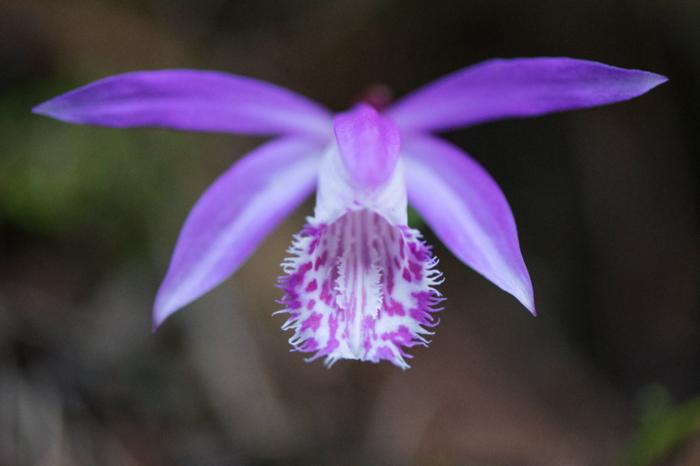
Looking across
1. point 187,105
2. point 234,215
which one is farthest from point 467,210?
point 187,105

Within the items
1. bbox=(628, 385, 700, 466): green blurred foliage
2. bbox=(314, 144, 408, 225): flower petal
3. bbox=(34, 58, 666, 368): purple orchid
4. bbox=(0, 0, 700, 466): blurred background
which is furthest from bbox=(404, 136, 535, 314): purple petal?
bbox=(0, 0, 700, 466): blurred background

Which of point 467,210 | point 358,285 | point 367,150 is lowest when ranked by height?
point 358,285

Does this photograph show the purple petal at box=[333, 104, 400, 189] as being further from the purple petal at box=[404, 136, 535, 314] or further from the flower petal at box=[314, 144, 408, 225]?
the purple petal at box=[404, 136, 535, 314]

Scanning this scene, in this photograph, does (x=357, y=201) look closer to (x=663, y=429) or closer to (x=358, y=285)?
(x=358, y=285)

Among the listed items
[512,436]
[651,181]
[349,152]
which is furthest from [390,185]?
[651,181]

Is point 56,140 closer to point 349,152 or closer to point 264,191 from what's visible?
point 264,191

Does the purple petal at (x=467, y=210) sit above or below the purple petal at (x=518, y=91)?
below

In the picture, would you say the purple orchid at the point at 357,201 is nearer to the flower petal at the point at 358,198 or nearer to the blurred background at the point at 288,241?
the flower petal at the point at 358,198

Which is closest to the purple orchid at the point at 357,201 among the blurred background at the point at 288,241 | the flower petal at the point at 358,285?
the flower petal at the point at 358,285
